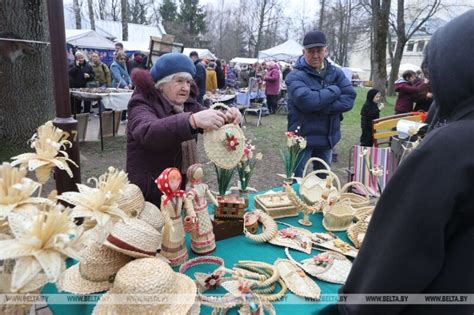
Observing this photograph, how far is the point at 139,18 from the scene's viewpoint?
32969 millimetres

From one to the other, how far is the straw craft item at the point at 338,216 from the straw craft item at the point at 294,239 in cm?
15

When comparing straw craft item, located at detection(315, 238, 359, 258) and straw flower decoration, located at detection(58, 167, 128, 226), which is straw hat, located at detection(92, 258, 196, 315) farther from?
straw craft item, located at detection(315, 238, 359, 258)

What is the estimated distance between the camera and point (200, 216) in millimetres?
1405

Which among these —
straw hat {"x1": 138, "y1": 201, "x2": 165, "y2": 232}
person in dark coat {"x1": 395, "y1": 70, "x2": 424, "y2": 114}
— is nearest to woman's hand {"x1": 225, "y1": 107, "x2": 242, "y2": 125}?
straw hat {"x1": 138, "y1": 201, "x2": 165, "y2": 232}

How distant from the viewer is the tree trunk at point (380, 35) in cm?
1050

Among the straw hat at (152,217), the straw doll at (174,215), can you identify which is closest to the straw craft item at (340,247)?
the straw doll at (174,215)

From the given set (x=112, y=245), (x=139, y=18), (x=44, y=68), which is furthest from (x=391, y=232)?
(x=139, y=18)

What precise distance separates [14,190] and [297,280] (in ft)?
3.15

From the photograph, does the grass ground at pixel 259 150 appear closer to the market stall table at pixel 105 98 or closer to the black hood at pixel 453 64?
the market stall table at pixel 105 98

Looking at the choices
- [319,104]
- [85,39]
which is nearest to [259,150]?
[319,104]

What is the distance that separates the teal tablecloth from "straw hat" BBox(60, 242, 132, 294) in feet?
0.20

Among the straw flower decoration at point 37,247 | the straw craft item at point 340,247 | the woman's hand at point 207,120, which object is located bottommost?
the straw craft item at point 340,247

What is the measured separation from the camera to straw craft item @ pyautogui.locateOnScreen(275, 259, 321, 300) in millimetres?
1228

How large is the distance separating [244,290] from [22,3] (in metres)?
4.63
